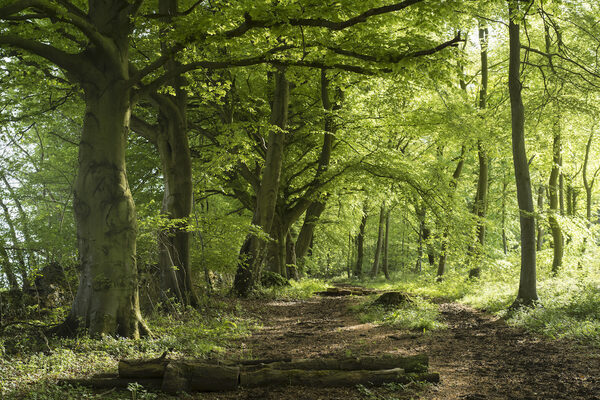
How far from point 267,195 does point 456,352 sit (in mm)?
9418

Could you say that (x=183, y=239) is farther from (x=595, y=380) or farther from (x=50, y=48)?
(x=595, y=380)

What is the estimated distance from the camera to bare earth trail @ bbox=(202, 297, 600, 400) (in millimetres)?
4910

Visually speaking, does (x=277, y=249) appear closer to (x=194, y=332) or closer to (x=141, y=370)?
(x=194, y=332)

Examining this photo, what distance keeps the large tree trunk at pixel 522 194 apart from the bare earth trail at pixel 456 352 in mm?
1126

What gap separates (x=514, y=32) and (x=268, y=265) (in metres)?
12.8

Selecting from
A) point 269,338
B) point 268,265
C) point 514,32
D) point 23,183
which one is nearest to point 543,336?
point 269,338

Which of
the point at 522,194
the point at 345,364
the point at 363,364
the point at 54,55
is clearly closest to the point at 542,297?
the point at 522,194

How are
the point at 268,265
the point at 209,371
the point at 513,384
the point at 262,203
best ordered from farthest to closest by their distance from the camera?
1. the point at 268,265
2. the point at 262,203
3. the point at 513,384
4. the point at 209,371

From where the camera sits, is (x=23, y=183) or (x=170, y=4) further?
(x=23, y=183)

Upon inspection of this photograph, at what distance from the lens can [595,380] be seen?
16.4 ft

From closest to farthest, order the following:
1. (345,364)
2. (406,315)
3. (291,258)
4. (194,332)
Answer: (345,364) → (194,332) → (406,315) → (291,258)

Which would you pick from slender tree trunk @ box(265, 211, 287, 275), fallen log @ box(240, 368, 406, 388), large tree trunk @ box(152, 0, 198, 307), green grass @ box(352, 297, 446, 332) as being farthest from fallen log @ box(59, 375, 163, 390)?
slender tree trunk @ box(265, 211, 287, 275)

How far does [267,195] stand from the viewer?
15.4 meters

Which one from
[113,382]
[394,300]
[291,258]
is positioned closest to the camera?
[113,382]
